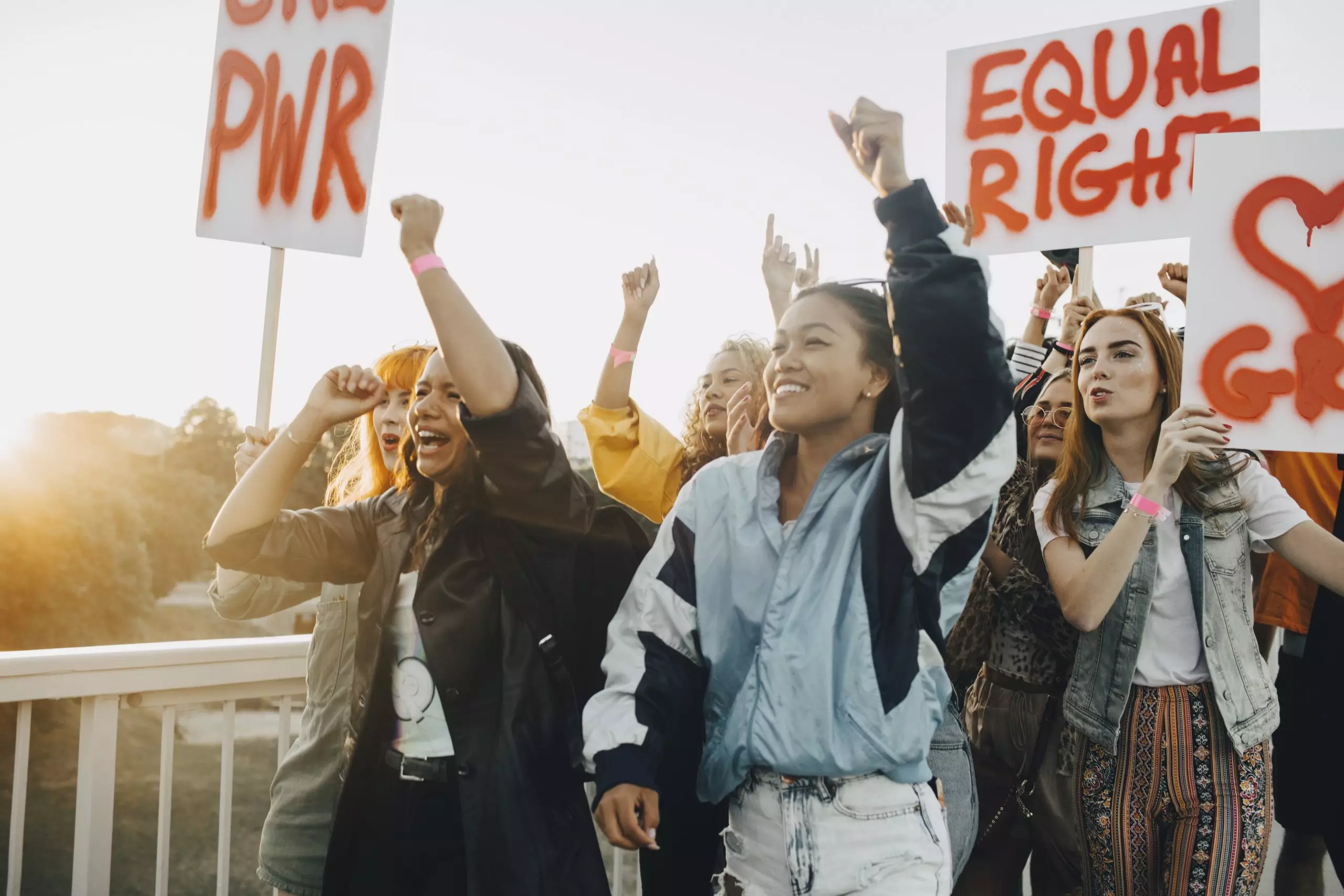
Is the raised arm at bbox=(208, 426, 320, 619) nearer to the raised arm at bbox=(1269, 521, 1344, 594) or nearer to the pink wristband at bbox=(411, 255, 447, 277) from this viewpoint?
the pink wristband at bbox=(411, 255, 447, 277)

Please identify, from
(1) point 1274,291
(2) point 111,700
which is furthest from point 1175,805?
(2) point 111,700

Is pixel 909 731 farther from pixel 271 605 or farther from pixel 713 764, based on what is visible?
pixel 271 605

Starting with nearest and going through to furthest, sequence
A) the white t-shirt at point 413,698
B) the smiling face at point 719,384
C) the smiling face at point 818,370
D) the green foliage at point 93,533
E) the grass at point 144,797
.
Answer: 1. the smiling face at point 818,370
2. the white t-shirt at point 413,698
3. the grass at point 144,797
4. the smiling face at point 719,384
5. the green foliage at point 93,533

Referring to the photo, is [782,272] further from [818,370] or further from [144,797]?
[144,797]

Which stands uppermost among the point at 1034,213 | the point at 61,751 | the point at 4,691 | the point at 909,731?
the point at 1034,213

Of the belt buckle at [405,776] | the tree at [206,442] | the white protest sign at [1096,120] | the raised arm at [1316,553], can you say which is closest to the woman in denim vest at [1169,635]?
the raised arm at [1316,553]

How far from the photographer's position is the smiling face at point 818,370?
5.49ft

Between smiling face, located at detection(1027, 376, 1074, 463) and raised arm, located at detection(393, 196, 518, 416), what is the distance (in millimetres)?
1574

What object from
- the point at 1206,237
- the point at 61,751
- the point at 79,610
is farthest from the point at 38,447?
the point at 1206,237

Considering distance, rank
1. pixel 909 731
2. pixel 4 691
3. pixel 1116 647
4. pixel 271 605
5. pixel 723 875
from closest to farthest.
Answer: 1. pixel 909 731
2. pixel 723 875
3. pixel 1116 647
4. pixel 4 691
5. pixel 271 605

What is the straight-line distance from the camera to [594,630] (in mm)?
1896

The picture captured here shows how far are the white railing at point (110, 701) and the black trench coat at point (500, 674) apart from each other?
671 mm

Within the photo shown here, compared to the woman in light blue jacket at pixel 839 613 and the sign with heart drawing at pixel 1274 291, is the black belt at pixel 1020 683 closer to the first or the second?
the sign with heart drawing at pixel 1274 291

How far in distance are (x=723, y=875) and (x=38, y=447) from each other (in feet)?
17.1
